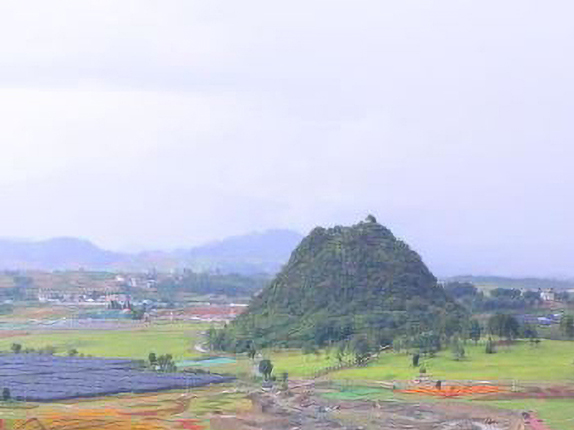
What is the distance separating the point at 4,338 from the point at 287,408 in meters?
49.2

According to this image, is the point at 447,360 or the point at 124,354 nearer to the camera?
the point at 447,360

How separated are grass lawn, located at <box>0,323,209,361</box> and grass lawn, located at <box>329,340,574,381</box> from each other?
17855mm

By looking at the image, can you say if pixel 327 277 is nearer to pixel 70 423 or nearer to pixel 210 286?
pixel 70 423

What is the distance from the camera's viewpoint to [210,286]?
587 ft

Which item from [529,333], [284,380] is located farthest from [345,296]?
[284,380]

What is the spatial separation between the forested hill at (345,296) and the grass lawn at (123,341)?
4.80m

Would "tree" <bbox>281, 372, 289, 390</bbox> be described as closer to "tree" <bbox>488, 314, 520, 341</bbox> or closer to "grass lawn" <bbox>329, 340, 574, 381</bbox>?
"grass lawn" <bbox>329, 340, 574, 381</bbox>

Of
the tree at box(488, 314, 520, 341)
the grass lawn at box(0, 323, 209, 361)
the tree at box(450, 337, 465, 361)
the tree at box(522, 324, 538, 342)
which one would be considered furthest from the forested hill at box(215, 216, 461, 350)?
the tree at box(450, 337, 465, 361)

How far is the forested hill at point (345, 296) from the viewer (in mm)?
84562

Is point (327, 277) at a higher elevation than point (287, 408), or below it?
higher

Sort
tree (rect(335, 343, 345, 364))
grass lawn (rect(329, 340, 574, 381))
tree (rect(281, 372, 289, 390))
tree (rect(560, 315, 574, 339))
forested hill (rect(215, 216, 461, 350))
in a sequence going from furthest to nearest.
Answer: forested hill (rect(215, 216, 461, 350)) → tree (rect(560, 315, 574, 339)) → tree (rect(335, 343, 345, 364)) → grass lawn (rect(329, 340, 574, 381)) → tree (rect(281, 372, 289, 390))

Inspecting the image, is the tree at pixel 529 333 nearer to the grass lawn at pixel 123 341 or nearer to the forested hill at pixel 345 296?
the forested hill at pixel 345 296

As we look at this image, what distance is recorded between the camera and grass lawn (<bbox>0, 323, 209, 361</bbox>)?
3346 inches

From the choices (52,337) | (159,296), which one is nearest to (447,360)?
(52,337)
